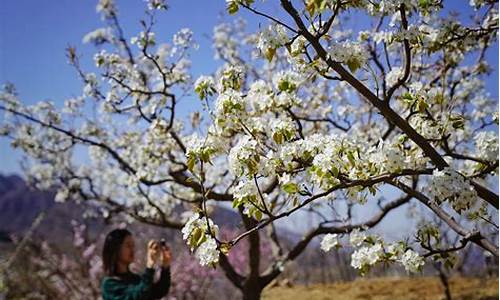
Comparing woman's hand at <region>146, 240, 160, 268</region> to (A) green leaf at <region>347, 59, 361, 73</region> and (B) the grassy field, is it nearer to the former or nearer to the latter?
(A) green leaf at <region>347, 59, 361, 73</region>

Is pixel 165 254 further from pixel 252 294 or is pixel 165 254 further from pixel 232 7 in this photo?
pixel 232 7

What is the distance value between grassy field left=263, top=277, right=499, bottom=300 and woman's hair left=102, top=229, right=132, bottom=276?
4.04 m

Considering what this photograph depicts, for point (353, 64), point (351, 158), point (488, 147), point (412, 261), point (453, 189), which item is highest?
point (353, 64)

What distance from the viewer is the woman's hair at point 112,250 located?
321 cm

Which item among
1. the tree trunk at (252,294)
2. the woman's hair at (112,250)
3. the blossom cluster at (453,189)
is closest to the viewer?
the blossom cluster at (453,189)

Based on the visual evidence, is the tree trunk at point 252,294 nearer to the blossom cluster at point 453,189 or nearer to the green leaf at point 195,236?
the green leaf at point 195,236

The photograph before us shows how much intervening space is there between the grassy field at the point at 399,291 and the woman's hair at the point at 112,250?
4.04 metres

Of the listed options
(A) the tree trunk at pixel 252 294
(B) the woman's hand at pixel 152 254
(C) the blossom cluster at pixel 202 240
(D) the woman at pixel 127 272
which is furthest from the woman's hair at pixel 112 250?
(C) the blossom cluster at pixel 202 240

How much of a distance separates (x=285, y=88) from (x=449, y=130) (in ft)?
2.47

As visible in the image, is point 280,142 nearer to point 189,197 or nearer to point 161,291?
point 161,291

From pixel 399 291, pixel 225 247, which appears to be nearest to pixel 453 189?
pixel 225 247

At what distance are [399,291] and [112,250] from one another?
4.87 meters

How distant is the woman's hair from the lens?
10.5ft

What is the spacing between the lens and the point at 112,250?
322 centimetres
